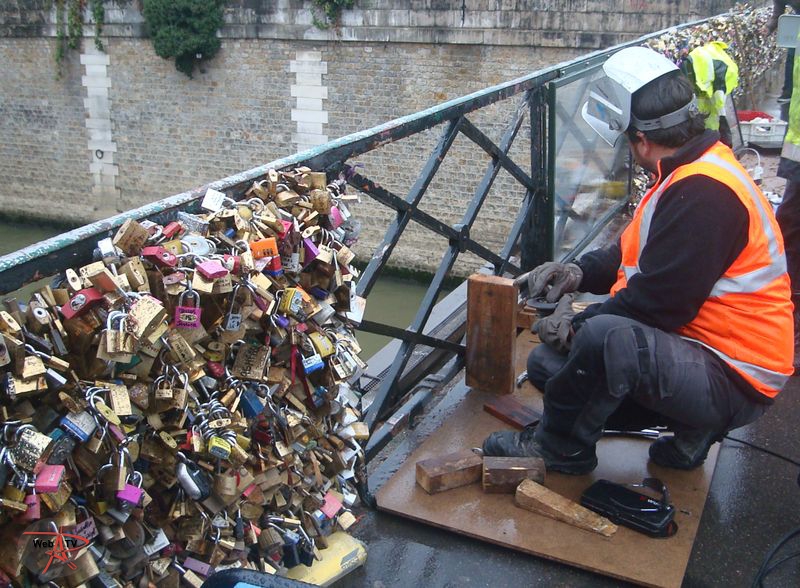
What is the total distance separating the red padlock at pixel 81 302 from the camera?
148cm

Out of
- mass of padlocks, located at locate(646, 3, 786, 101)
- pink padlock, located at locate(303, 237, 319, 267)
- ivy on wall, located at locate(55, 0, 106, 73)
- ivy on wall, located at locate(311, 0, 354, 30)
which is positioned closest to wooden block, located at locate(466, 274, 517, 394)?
pink padlock, located at locate(303, 237, 319, 267)

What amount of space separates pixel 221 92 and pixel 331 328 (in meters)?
15.5

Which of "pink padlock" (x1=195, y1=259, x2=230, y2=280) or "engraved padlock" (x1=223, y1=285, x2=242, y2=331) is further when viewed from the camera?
"engraved padlock" (x1=223, y1=285, x2=242, y2=331)

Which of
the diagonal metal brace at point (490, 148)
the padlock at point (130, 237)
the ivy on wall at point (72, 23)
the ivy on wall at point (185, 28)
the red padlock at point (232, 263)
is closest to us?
the padlock at point (130, 237)

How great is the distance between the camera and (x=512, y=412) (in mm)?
2936

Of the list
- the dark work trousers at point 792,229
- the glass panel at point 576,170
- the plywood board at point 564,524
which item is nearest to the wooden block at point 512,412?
the plywood board at point 564,524

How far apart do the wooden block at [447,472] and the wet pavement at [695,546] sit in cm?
14

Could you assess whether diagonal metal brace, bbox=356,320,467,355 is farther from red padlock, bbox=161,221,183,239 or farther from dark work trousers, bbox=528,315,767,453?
red padlock, bbox=161,221,183,239

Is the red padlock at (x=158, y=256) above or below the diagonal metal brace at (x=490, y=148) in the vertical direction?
below

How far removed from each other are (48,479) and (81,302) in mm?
325

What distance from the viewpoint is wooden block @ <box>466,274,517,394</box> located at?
2934 millimetres

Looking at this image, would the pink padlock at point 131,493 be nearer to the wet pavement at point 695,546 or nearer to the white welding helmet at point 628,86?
the wet pavement at point 695,546

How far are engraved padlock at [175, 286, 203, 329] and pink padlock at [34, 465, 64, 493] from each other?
387mm

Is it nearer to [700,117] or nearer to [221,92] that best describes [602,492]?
[700,117]
